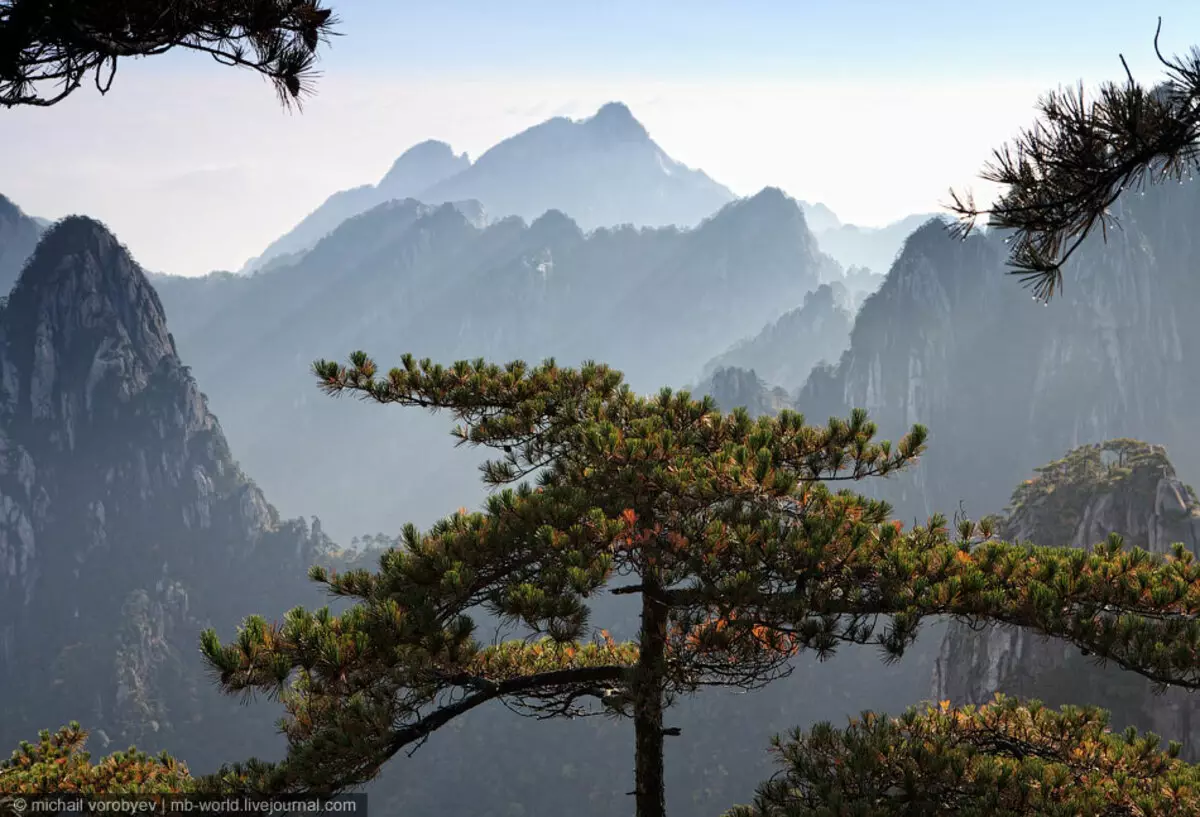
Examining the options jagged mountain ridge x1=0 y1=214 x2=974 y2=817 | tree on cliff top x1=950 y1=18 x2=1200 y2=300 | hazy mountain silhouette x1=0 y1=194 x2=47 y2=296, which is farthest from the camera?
hazy mountain silhouette x1=0 y1=194 x2=47 y2=296

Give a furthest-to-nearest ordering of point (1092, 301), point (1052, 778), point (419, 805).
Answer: point (1092, 301) < point (419, 805) < point (1052, 778)

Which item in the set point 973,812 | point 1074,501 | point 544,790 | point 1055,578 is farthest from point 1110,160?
point 544,790

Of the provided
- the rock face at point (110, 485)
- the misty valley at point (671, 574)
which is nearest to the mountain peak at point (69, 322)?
the rock face at point (110, 485)

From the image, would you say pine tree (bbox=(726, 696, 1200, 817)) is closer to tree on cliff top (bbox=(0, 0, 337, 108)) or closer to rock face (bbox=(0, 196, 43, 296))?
tree on cliff top (bbox=(0, 0, 337, 108))

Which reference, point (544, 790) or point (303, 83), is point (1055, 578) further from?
point (544, 790)

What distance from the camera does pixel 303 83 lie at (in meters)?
5.95

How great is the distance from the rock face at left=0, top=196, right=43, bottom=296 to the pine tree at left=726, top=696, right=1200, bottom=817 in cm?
22991

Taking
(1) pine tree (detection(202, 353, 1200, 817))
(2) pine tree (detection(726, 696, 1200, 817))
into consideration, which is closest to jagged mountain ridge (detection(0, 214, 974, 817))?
(2) pine tree (detection(726, 696, 1200, 817))

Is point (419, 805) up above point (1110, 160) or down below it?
below

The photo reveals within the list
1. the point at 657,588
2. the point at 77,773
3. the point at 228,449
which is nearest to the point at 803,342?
the point at 228,449

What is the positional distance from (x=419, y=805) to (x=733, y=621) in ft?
196

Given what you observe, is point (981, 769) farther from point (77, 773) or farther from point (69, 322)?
point (69, 322)

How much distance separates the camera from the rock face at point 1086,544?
33844 mm

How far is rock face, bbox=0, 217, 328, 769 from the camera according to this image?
84.1 meters
